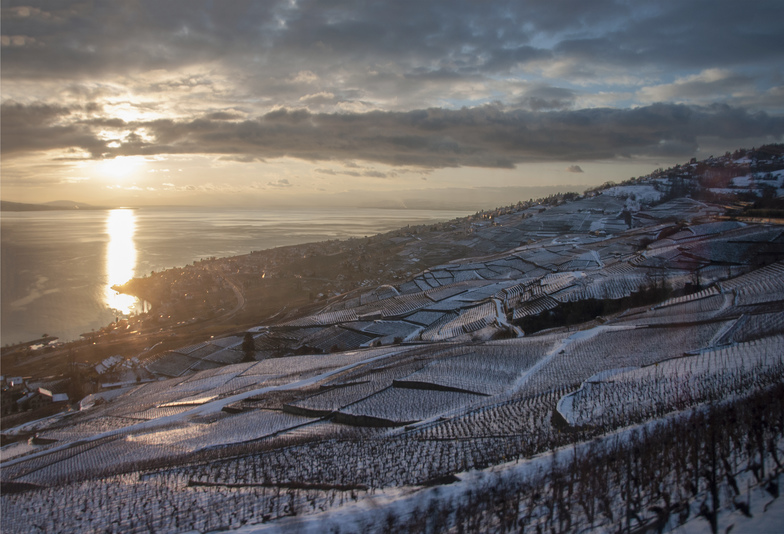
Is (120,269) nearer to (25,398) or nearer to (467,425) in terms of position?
(25,398)

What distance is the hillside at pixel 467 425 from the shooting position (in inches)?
182

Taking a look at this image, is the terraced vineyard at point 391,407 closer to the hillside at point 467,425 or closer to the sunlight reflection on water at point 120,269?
the hillside at point 467,425

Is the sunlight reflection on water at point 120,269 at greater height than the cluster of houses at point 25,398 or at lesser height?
greater

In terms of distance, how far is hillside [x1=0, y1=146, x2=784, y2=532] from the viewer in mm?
4625

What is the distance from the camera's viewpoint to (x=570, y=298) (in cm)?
2161

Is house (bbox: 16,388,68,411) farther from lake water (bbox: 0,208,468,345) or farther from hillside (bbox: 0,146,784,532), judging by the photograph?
lake water (bbox: 0,208,468,345)

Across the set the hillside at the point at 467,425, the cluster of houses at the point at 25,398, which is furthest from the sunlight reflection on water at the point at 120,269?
the hillside at the point at 467,425

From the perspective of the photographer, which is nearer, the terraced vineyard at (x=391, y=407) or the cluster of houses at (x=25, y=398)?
the terraced vineyard at (x=391, y=407)

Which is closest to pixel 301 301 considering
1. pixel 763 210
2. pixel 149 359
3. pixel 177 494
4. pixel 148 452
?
pixel 149 359

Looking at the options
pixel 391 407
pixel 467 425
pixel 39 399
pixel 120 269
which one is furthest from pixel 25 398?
pixel 120 269

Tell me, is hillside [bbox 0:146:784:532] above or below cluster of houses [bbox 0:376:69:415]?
above

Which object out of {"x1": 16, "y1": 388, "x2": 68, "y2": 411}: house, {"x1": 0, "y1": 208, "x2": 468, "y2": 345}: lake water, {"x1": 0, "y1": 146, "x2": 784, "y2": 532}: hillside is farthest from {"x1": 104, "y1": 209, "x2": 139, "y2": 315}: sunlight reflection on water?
{"x1": 0, "y1": 146, "x2": 784, "y2": 532}: hillside

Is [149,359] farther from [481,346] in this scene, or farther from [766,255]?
[766,255]

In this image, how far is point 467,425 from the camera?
8406 mm
